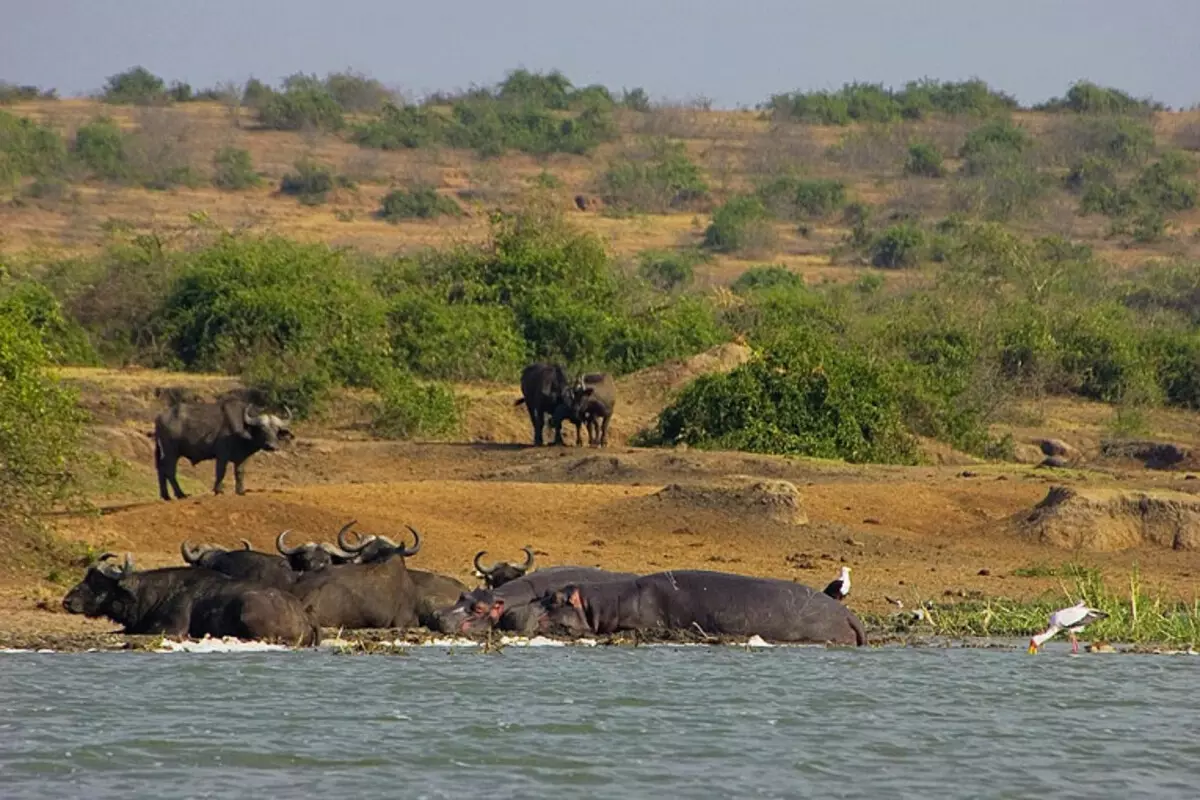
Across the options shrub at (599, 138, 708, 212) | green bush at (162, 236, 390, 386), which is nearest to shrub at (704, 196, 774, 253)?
shrub at (599, 138, 708, 212)

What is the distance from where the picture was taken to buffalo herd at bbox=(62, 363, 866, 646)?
40.5 ft

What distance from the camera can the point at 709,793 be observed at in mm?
8852

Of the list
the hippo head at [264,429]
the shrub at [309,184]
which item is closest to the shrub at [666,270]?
the shrub at [309,184]

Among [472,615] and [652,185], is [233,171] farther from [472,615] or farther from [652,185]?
[472,615]

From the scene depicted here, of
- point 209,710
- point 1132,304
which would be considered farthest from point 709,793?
point 1132,304

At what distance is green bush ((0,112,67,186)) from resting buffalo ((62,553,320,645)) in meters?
39.4

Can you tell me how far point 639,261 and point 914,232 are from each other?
750cm

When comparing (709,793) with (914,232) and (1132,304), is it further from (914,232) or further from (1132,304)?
(914,232)

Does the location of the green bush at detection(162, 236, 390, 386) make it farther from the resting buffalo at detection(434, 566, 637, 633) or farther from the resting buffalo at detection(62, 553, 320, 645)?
the resting buffalo at detection(62, 553, 320, 645)

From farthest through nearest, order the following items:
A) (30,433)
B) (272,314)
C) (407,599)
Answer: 1. (272,314)
2. (30,433)
3. (407,599)

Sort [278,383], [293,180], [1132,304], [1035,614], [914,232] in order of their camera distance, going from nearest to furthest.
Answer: [1035,614], [278,383], [1132,304], [914,232], [293,180]

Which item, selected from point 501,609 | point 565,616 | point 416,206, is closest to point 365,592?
point 501,609

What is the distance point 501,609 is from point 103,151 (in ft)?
146

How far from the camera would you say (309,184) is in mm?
53625
